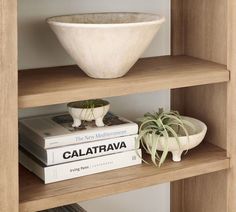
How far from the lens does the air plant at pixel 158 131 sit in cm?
155

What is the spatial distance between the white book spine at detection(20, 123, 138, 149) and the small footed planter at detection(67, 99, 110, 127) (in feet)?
0.13

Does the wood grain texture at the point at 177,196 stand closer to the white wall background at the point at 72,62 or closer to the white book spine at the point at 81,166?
the white wall background at the point at 72,62

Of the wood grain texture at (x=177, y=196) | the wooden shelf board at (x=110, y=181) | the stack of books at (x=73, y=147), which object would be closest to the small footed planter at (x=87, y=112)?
the stack of books at (x=73, y=147)

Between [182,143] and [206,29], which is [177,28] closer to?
[206,29]

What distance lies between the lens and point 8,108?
1266 millimetres

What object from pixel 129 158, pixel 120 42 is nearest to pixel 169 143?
pixel 129 158

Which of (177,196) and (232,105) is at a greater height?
(232,105)

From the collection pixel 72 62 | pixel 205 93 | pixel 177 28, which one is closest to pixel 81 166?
pixel 72 62

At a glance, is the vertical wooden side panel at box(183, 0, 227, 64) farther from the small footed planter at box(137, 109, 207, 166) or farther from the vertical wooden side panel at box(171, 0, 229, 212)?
the small footed planter at box(137, 109, 207, 166)

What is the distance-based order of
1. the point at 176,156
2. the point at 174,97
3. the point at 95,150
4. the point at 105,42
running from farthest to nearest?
the point at 174,97, the point at 176,156, the point at 95,150, the point at 105,42

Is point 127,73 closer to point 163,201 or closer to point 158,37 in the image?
point 158,37

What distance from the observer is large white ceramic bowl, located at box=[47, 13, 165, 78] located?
4.50 ft

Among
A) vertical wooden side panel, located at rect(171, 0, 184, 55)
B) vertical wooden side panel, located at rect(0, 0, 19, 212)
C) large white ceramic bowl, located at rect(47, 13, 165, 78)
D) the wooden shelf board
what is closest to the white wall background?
vertical wooden side panel, located at rect(171, 0, 184, 55)

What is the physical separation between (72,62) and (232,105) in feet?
1.50
